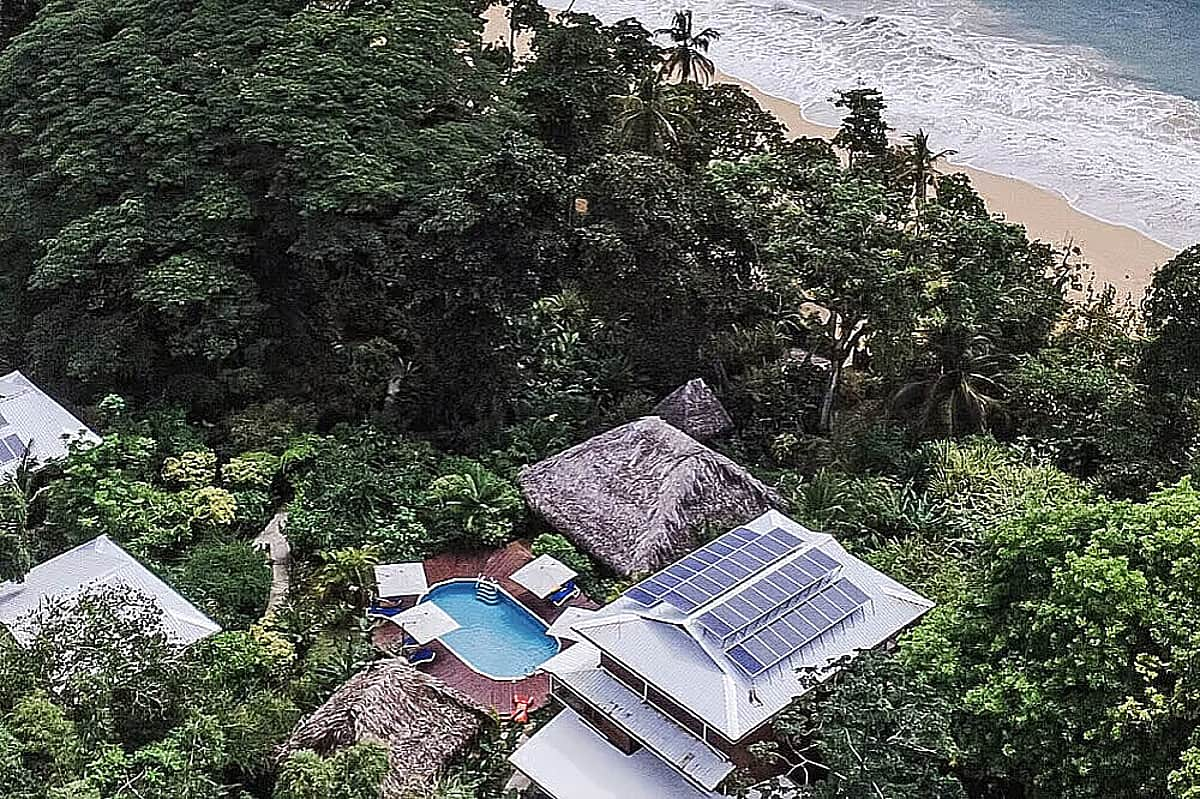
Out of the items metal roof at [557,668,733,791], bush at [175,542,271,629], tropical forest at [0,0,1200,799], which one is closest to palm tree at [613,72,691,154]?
tropical forest at [0,0,1200,799]

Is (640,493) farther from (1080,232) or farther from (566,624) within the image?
(1080,232)

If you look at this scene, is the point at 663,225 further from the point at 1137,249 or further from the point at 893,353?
the point at 1137,249

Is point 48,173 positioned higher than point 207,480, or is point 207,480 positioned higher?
point 48,173

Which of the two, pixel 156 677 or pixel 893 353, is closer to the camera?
pixel 156 677

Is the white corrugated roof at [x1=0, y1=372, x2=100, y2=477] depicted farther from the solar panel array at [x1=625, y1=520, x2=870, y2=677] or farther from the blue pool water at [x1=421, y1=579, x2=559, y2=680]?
the solar panel array at [x1=625, y1=520, x2=870, y2=677]

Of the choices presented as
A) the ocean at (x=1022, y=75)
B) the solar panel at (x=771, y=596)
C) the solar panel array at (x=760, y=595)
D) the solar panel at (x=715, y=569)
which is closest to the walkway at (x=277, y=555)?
the solar panel at (x=715, y=569)

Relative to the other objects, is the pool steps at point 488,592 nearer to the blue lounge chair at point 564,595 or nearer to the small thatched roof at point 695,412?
the blue lounge chair at point 564,595

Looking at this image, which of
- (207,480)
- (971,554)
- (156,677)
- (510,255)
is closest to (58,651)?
(156,677)
